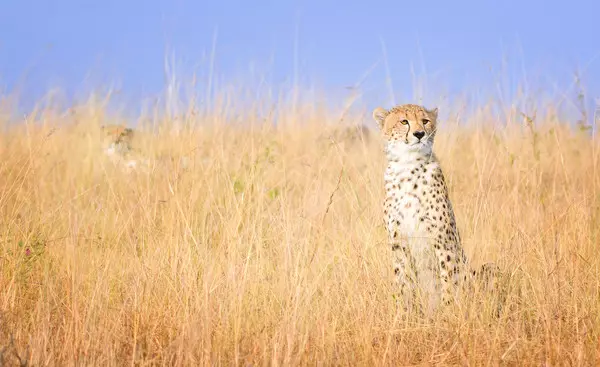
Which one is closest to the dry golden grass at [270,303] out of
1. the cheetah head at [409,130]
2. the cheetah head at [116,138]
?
the cheetah head at [409,130]

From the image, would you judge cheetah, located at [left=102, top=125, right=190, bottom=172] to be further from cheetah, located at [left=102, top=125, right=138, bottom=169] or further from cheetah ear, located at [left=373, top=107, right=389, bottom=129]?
cheetah ear, located at [left=373, top=107, right=389, bottom=129]

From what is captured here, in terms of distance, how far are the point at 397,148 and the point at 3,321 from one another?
6.67 ft

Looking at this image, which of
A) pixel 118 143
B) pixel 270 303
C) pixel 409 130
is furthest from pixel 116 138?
pixel 270 303

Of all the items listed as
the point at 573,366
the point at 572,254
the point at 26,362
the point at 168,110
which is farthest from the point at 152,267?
the point at 168,110

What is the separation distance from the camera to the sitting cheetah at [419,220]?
3.79 metres

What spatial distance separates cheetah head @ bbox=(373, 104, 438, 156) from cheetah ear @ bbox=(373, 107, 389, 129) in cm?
8

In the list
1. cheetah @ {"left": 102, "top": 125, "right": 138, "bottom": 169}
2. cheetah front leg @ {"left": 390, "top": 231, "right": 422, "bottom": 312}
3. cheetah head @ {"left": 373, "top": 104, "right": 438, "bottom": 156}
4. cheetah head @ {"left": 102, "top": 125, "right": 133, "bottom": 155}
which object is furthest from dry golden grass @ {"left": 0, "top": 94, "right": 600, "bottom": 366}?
cheetah head @ {"left": 102, "top": 125, "right": 133, "bottom": 155}

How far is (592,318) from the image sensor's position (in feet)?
11.5

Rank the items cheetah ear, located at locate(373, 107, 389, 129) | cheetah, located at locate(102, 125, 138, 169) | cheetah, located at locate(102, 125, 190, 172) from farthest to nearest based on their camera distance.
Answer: cheetah, located at locate(102, 125, 138, 169) < cheetah, located at locate(102, 125, 190, 172) < cheetah ear, located at locate(373, 107, 389, 129)

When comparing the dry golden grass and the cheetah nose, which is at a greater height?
the cheetah nose

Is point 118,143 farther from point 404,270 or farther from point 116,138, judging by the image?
point 404,270

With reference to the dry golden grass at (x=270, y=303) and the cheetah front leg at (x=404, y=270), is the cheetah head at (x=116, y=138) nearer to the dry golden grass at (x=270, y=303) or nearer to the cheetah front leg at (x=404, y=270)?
the dry golden grass at (x=270, y=303)

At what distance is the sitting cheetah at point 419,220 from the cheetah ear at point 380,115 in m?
0.17

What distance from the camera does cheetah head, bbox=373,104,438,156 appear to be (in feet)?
12.8
